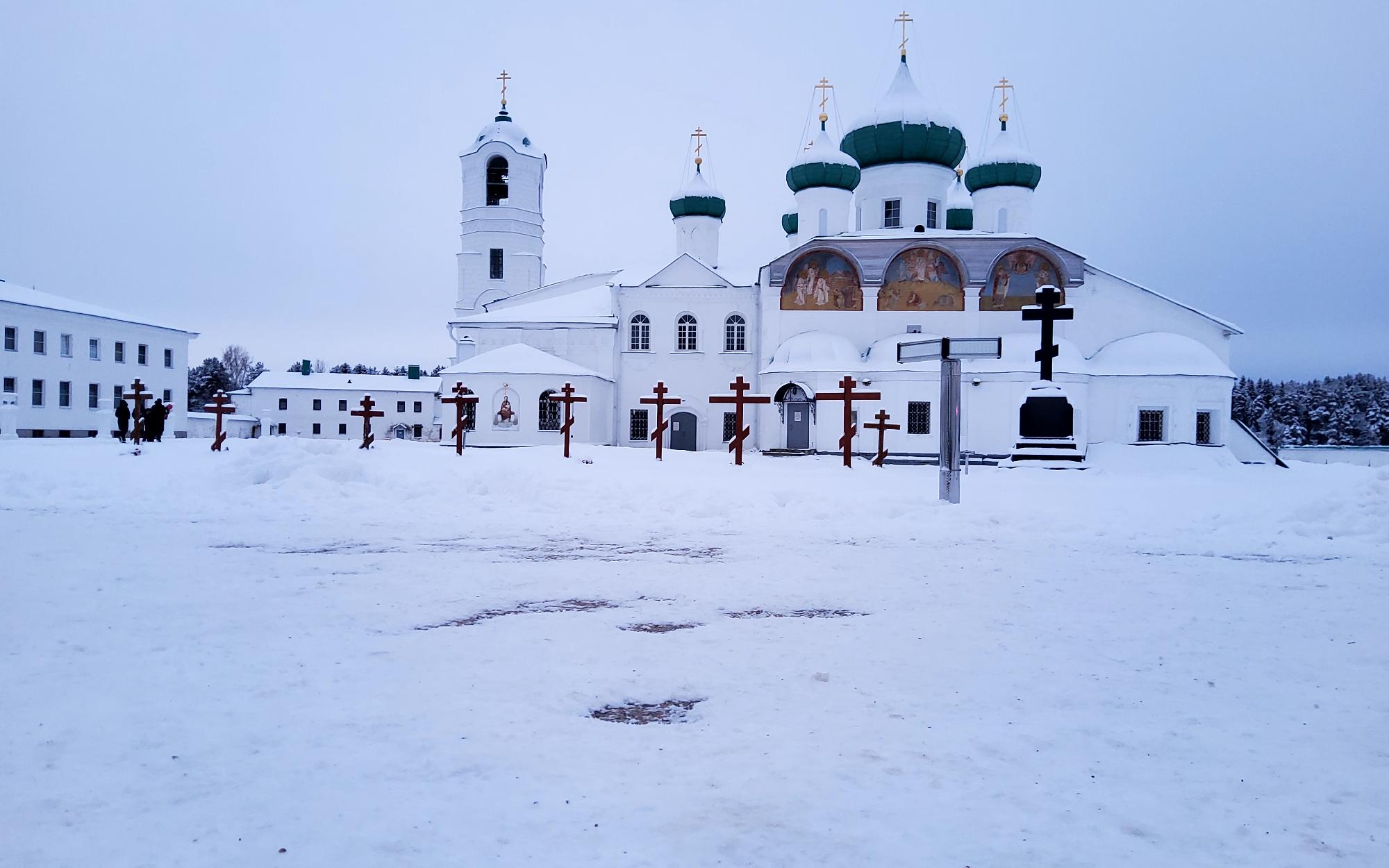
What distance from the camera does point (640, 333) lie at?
35.4 m

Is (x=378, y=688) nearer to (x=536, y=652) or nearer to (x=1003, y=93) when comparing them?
(x=536, y=652)

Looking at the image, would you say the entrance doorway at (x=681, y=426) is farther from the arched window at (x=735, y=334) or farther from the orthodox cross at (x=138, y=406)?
the orthodox cross at (x=138, y=406)

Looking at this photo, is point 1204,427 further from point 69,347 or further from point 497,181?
point 69,347

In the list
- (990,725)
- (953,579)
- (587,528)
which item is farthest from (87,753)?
(587,528)

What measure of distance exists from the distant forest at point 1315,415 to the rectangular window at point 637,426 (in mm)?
55365

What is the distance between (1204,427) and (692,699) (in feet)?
106

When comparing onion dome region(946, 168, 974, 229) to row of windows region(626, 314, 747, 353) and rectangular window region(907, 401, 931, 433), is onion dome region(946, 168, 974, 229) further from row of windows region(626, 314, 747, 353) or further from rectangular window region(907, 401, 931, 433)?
rectangular window region(907, 401, 931, 433)

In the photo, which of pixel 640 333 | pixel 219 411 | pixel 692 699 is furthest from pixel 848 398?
pixel 692 699

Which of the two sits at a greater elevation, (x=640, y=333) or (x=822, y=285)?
(x=822, y=285)

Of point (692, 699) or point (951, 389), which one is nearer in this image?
point (692, 699)

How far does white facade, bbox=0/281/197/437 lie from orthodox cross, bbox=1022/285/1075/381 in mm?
35976

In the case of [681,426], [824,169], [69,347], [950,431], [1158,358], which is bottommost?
[950,431]

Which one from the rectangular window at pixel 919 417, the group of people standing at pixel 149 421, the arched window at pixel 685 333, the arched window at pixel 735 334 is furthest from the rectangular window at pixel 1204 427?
the group of people standing at pixel 149 421

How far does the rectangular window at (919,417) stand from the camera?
30.5 meters
